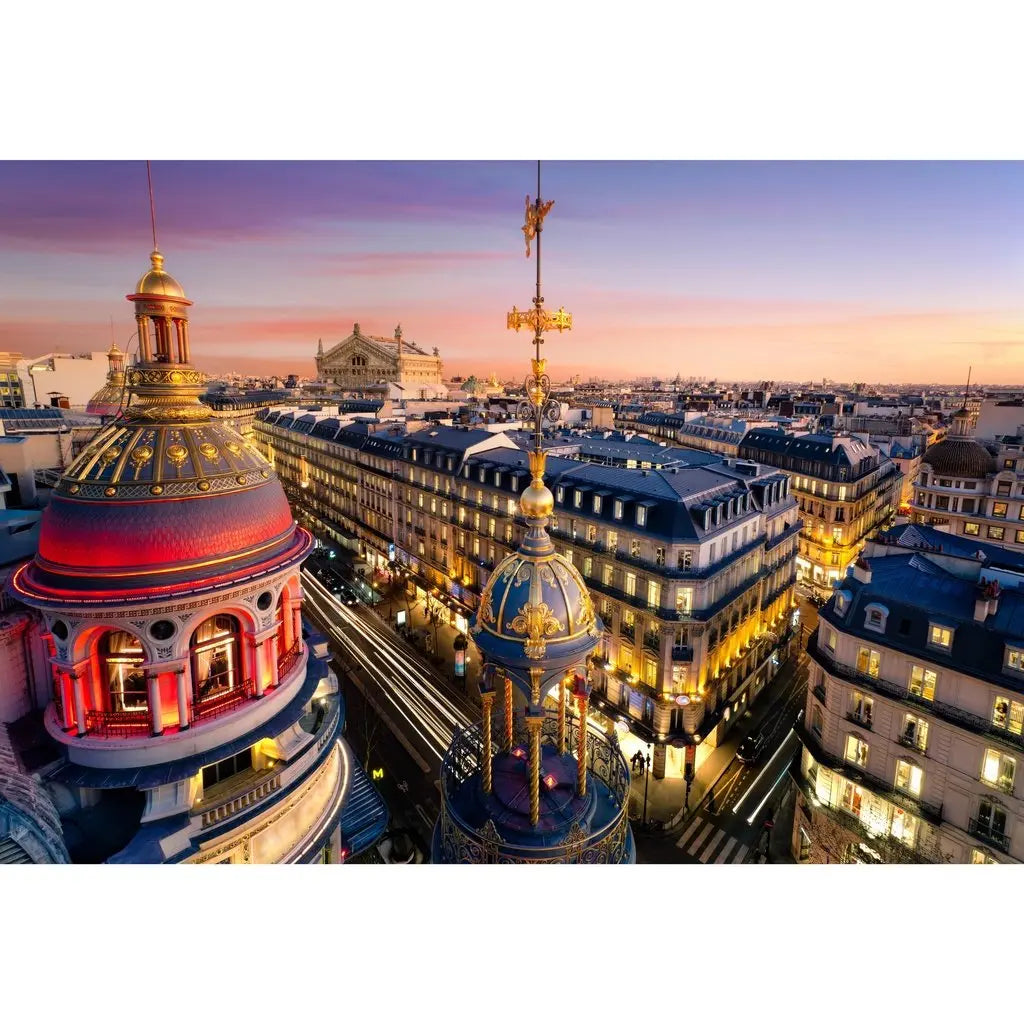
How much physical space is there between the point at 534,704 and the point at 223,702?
7.12m

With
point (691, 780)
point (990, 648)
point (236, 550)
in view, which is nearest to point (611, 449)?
point (691, 780)

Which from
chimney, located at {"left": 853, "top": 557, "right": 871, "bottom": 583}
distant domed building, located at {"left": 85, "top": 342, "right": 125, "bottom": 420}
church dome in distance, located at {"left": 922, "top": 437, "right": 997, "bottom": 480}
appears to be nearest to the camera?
chimney, located at {"left": 853, "top": 557, "right": 871, "bottom": 583}

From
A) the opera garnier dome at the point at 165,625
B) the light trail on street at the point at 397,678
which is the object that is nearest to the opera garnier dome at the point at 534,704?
the opera garnier dome at the point at 165,625

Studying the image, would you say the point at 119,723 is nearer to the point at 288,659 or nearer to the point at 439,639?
the point at 288,659

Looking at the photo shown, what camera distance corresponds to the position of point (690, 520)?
77.1ft

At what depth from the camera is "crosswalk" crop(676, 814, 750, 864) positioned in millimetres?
19984

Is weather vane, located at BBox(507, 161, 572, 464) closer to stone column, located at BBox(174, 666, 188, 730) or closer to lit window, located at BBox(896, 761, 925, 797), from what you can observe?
stone column, located at BBox(174, 666, 188, 730)

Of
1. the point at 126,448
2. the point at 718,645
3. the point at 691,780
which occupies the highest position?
the point at 126,448

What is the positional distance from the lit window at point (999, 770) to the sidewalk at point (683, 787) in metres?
10.3

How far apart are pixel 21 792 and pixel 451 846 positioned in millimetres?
7487

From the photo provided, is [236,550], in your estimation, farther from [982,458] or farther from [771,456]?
[771,456]

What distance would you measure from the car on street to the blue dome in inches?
846

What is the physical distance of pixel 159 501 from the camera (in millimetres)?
10195

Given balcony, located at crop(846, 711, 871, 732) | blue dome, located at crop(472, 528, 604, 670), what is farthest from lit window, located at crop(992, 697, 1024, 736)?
blue dome, located at crop(472, 528, 604, 670)
